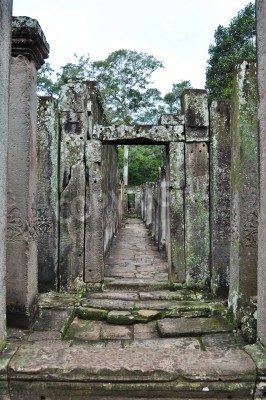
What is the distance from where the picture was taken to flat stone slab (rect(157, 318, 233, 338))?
13.1ft

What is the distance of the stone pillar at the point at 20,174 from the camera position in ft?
12.3

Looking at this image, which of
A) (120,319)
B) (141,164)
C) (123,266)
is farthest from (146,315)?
(141,164)

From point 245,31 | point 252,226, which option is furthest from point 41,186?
point 245,31

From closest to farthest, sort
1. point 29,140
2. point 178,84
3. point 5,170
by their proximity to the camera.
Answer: point 5,170, point 29,140, point 178,84

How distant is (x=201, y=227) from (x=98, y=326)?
7.01 ft

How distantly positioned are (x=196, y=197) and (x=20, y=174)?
2.79 metres

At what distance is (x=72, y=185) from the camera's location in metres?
5.71

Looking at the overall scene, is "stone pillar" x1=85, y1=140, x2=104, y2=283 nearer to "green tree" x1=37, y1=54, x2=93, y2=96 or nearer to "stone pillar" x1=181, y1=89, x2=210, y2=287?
"stone pillar" x1=181, y1=89, x2=210, y2=287

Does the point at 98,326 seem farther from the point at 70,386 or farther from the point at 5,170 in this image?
the point at 5,170

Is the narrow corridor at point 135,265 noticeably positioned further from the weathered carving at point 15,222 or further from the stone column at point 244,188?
the weathered carving at point 15,222

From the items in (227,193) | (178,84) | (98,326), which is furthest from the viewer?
(178,84)

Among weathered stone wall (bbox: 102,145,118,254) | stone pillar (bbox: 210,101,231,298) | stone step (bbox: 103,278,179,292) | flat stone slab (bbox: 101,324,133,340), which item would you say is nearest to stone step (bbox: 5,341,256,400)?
flat stone slab (bbox: 101,324,133,340)

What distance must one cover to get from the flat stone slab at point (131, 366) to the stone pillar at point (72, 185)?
252 centimetres

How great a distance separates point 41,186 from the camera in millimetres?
5562
